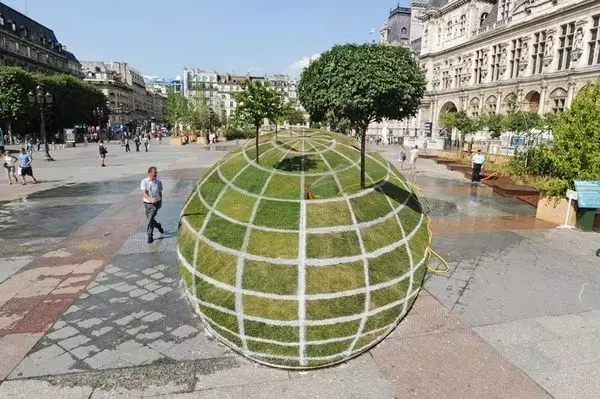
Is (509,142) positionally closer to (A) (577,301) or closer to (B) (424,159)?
(B) (424,159)

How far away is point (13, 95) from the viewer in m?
49.6

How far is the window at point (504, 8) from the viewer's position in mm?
48375

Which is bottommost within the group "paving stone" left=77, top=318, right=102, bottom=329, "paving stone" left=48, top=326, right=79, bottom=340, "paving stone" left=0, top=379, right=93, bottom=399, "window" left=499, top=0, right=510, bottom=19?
"paving stone" left=0, top=379, right=93, bottom=399

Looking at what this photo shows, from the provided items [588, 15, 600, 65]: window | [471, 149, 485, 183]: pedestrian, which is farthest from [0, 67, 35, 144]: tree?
[588, 15, 600, 65]: window

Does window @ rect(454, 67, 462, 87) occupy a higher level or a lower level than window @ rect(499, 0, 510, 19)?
lower

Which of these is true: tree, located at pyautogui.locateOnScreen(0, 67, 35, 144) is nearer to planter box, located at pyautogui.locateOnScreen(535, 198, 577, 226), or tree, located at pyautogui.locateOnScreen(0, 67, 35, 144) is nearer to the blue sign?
planter box, located at pyautogui.locateOnScreen(535, 198, 577, 226)

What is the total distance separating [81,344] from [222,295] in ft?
9.12

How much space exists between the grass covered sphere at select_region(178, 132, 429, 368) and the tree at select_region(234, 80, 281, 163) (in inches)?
29.0

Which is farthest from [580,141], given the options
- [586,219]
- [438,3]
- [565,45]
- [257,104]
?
[438,3]

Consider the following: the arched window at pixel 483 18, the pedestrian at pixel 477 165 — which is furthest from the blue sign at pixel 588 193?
the arched window at pixel 483 18

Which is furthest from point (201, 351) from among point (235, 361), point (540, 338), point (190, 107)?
point (190, 107)

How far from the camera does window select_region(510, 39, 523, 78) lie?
148ft

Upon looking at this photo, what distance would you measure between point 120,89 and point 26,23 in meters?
47.2

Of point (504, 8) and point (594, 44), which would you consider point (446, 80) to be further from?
point (594, 44)
